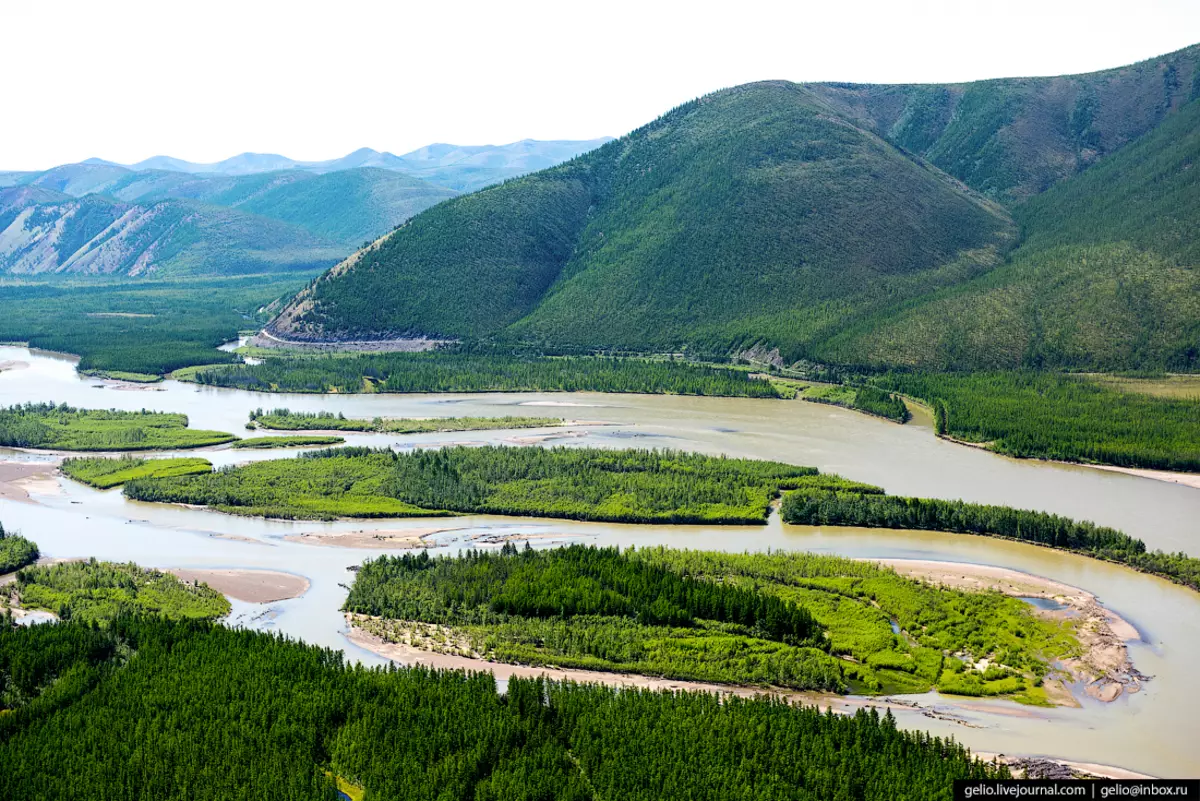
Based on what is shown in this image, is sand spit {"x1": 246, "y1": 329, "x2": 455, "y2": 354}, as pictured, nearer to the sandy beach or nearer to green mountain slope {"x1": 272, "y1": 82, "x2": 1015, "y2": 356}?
→ green mountain slope {"x1": 272, "y1": 82, "x2": 1015, "y2": 356}

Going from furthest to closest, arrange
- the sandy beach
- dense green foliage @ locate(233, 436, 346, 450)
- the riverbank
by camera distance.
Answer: dense green foliage @ locate(233, 436, 346, 450), the sandy beach, the riverbank

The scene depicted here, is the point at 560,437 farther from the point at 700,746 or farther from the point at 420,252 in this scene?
the point at 420,252

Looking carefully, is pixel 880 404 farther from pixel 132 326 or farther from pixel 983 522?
pixel 132 326

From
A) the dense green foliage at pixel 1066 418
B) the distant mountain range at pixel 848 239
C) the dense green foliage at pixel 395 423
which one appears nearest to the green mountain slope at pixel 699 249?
the distant mountain range at pixel 848 239

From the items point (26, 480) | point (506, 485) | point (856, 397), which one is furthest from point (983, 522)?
point (26, 480)

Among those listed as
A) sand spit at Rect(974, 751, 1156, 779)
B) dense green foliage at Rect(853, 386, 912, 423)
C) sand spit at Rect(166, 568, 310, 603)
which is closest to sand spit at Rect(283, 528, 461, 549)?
sand spit at Rect(166, 568, 310, 603)

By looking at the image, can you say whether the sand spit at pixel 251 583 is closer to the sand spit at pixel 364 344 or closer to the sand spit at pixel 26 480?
the sand spit at pixel 26 480
